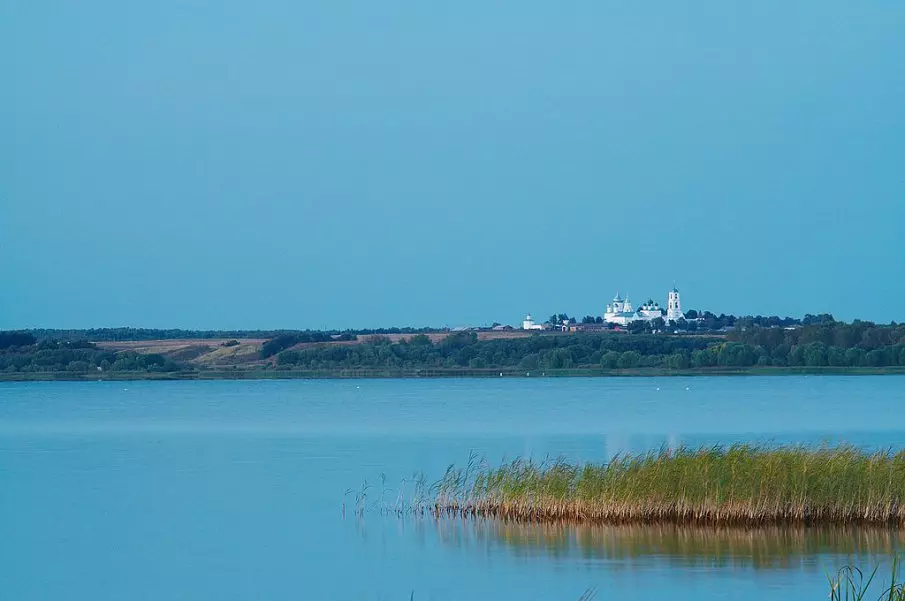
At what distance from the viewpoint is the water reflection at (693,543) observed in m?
17.4

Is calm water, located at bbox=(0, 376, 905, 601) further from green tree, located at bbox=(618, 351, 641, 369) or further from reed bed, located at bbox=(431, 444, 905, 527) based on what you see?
green tree, located at bbox=(618, 351, 641, 369)

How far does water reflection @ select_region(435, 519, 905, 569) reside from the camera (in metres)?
17.4

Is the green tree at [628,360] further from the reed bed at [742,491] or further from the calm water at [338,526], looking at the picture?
the reed bed at [742,491]

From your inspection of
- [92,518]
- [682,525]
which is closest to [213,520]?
[92,518]

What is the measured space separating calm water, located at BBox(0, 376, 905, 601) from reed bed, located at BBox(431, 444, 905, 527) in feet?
1.41

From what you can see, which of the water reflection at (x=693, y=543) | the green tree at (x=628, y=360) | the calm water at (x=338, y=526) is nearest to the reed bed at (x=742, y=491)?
the water reflection at (x=693, y=543)

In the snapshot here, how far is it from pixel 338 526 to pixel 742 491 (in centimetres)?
673

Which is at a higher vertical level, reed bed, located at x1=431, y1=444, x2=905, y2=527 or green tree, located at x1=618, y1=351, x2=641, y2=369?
green tree, located at x1=618, y1=351, x2=641, y2=369

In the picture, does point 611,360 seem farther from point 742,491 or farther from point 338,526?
point 742,491

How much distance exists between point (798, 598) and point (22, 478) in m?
20.5

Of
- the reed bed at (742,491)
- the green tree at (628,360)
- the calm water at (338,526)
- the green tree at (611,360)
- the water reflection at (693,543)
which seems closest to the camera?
the calm water at (338,526)

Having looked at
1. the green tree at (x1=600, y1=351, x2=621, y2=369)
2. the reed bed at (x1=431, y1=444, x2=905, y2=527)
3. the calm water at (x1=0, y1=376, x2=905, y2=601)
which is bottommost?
the calm water at (x1=0, y1=376, x2=905, y2=601)

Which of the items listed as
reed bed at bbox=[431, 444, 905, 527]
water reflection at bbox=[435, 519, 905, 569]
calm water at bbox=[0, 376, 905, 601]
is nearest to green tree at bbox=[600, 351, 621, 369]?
calm water at bbox=[0, 376, 905, 601]

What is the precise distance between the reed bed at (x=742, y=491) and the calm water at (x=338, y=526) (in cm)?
43
